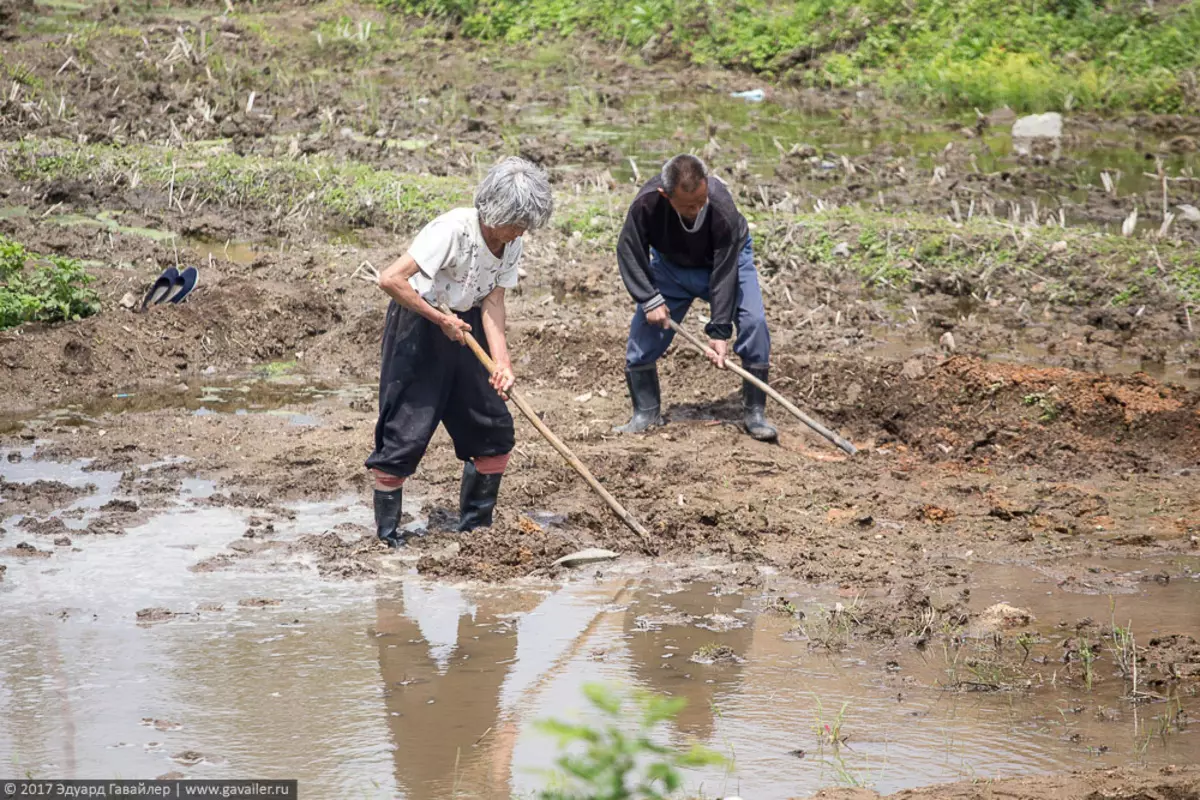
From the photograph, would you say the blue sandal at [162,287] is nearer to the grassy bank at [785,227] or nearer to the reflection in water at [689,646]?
the grassy bank at [785,227]

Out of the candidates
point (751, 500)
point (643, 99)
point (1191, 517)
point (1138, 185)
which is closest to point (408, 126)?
point (643, 99)

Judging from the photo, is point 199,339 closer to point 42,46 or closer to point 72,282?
point 72,282

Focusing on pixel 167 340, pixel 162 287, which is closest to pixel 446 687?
pixel 167 340

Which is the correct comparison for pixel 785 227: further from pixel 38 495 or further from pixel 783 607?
pixel 38 495

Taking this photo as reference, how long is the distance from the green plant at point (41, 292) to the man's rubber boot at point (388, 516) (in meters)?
3.76

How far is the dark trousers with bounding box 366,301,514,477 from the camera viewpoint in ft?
18.9

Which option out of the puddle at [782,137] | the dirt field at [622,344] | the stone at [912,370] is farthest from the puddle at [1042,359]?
the puddle at [782,137]

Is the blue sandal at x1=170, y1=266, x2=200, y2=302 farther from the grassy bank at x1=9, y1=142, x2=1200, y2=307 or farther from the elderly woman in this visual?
the elderly woman

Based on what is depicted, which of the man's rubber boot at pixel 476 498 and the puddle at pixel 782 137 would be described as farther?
the puddle at pixel 782 137

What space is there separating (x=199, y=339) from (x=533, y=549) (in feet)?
13.0

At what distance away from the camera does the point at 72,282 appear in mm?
8922

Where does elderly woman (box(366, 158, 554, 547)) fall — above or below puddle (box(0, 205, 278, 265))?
above

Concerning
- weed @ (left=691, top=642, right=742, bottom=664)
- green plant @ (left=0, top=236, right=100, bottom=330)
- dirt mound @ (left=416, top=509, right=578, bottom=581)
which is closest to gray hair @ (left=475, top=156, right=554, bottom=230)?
dirt mound @ (left=416, top=509, right=578, bottom=581)

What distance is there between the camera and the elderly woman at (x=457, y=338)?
5469mm
